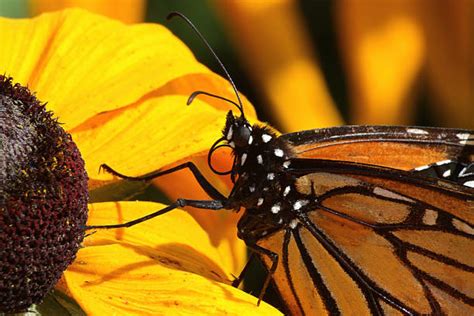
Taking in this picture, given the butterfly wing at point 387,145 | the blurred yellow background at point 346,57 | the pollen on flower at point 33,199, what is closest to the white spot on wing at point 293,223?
the butterfly wing at point 387,145

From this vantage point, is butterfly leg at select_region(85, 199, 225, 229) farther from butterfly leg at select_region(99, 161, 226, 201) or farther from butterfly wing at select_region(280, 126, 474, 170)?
butterfly wing at select_region(280, 126, 474, 170)

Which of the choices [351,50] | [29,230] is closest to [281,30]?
[351,50]

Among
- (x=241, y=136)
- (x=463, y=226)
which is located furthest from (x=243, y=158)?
(x=463, y=226)

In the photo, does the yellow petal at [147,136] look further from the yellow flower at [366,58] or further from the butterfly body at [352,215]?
the yellow flower at [366,58]

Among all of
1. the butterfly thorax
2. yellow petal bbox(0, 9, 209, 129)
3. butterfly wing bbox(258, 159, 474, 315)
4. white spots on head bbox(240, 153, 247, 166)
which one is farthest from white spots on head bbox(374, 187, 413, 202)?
yellow petal bbox(0, 9, 209, 129)

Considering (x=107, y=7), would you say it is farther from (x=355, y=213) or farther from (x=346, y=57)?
(x=355, y=213)

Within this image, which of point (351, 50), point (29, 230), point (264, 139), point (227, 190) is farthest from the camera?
point (351, 50)

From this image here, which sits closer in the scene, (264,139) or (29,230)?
(29,230)

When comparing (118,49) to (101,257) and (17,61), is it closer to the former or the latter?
(17,61)
